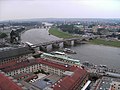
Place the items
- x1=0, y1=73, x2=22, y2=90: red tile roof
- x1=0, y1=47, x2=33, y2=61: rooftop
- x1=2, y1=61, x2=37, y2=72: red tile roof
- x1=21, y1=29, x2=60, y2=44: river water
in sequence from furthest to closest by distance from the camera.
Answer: x1=21, y1=29, x2=60, y2=44: river water, x1=0, y1=47, x2=33, y2=61: rooftop, x1=2, y1=61, x2=37, y2=72: red tile roof, x1=0, y1=73, x2=22, y2=90: red tile roof

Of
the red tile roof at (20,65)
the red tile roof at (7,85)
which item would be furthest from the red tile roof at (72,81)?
the red tile roof at (20,65)

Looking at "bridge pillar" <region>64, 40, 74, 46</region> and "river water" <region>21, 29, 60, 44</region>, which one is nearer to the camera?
"bridge pillar" <region>64, 40, 74, 46</region>

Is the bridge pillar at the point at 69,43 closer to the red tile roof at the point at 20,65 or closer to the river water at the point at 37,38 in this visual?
the river water at the point at 37,38

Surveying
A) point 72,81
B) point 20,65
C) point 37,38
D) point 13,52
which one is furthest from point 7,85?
point 37,38

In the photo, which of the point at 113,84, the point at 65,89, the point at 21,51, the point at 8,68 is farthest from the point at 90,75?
the point at 21,51

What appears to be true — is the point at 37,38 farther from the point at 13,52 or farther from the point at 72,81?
the point at 72,81

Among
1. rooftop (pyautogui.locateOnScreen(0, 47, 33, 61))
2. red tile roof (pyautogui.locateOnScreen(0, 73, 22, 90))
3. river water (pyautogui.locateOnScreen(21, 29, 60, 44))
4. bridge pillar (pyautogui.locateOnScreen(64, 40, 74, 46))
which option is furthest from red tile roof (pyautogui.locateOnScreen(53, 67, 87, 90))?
river water (pyautogui.locateOnScreen(21, 29, 60, 44))

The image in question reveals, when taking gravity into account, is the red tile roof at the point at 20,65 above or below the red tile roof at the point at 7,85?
below

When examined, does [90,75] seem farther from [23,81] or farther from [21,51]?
[21,51]

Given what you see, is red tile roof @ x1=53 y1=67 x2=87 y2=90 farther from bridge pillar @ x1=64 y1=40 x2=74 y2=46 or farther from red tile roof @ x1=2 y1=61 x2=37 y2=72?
bridge pillar @ x1=64 y1=40 x2=74 y2=46

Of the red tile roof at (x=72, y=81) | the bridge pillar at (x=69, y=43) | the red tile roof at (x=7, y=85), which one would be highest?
the red tile roof at (x=7, y=85)
